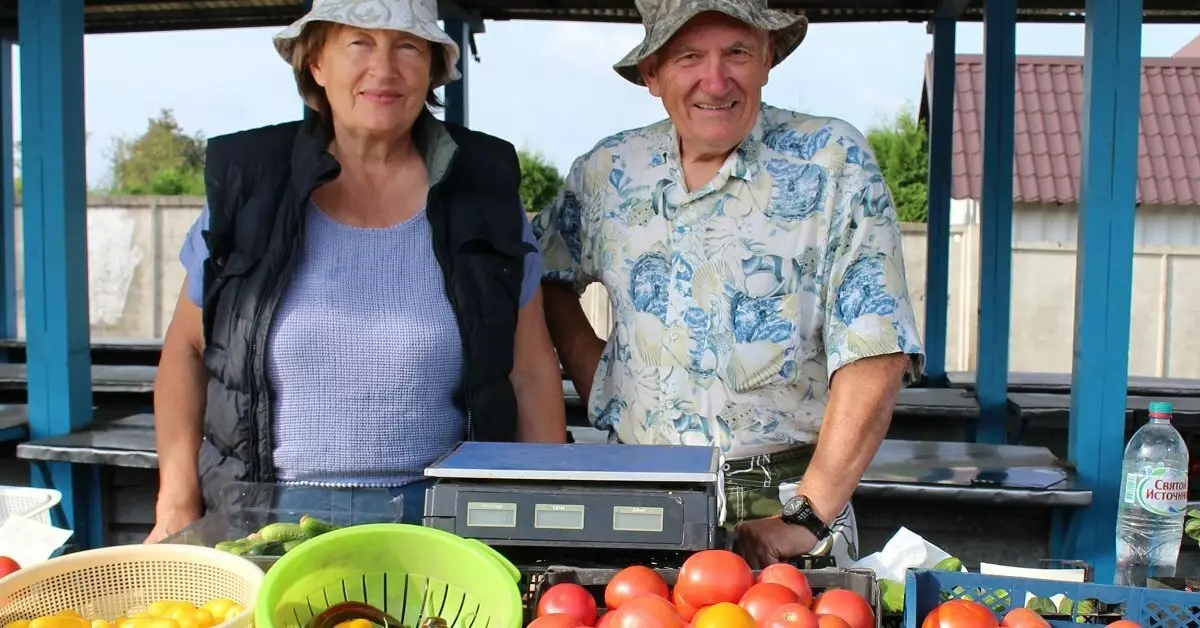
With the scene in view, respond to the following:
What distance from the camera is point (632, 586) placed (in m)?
1.30

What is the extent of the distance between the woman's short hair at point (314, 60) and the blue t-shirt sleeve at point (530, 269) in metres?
0.35

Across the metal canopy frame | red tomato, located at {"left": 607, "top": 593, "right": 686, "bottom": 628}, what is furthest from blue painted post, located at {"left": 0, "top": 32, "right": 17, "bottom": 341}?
red tomato, located at {"left": 607, "top": 593, "right": 686, "bottom": 628}

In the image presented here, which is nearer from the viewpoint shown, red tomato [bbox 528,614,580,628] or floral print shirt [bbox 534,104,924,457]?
red tomato [bbox 528,614,580,628]

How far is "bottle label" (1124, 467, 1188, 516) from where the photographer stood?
2.73m

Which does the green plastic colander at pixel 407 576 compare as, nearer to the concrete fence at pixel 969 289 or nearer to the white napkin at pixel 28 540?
the white napkin at pixel 28 540

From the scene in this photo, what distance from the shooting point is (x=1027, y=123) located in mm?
15758

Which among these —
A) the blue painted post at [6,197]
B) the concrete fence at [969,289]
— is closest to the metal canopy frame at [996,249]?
the blue painted post at [6,197]

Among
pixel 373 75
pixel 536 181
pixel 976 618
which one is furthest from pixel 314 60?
pixel 536 181

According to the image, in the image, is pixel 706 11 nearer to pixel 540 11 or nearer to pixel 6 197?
pixel 540 11

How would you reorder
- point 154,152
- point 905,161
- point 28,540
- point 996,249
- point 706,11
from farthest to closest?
point 154,152, point 905,161, point 996,249, point 706,11, point 28,540

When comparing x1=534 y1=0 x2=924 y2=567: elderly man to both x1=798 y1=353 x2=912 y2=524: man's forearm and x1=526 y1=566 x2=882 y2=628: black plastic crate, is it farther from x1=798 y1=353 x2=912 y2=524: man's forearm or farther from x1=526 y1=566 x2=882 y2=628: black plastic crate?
x1=526 y1=566 x2=882 y2=628: black plastic crate

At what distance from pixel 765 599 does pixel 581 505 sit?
0.27m

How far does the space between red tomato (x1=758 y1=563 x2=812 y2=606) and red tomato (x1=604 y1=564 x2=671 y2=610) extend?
0.13 meters

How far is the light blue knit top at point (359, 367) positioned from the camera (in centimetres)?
198
